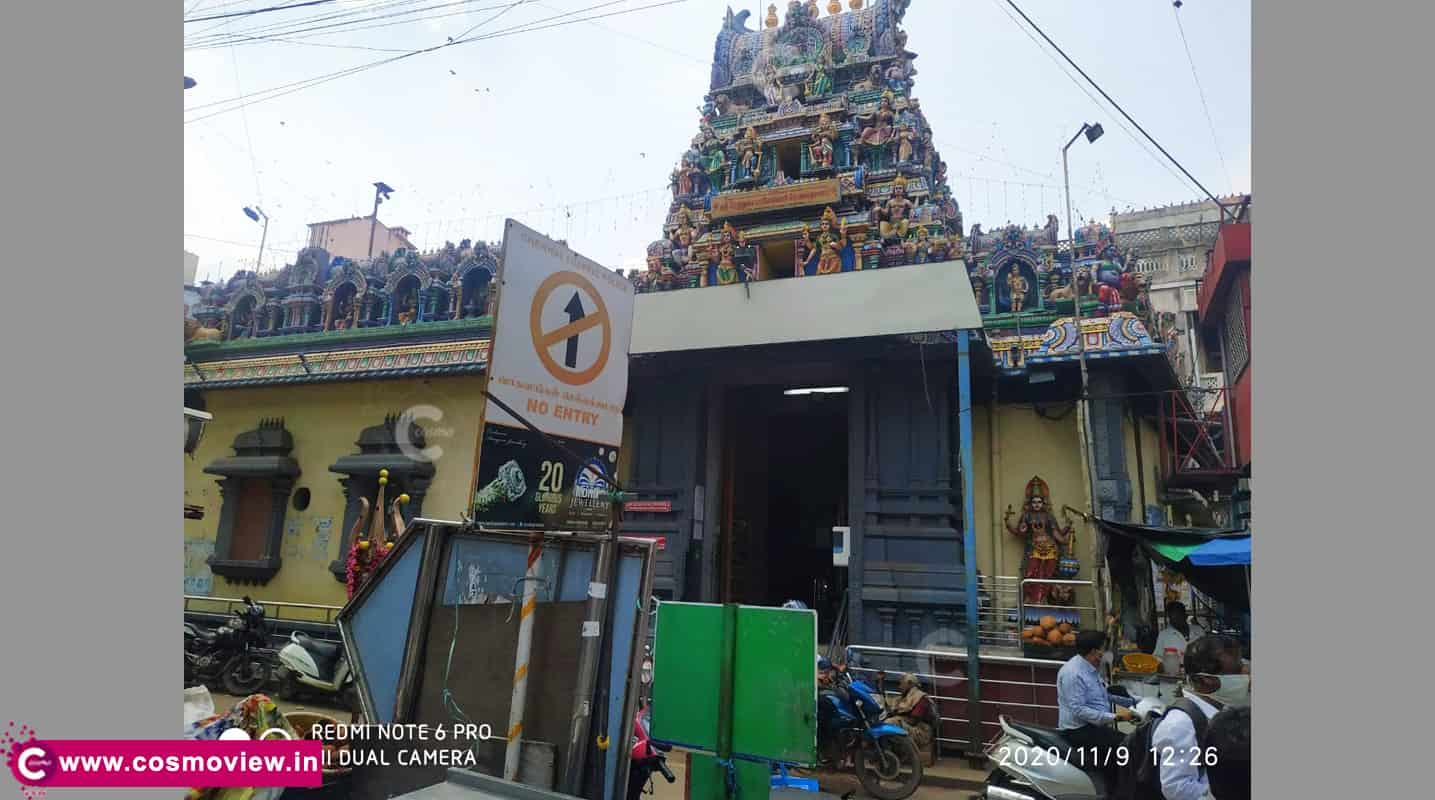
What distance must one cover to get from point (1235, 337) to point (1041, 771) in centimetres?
1436

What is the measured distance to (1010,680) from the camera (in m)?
8.91

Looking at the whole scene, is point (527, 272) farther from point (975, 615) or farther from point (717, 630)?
point (975, 615)

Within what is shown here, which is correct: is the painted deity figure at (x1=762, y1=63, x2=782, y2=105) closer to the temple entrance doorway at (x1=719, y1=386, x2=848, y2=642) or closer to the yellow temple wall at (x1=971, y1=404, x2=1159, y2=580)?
the temple entrance doorway at (x1=719, y1=386, x2=848, y2=642)

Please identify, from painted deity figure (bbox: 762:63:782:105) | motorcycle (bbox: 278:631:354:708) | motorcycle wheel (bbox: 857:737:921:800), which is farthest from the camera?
painted deity figure (bbox: 762:63:782:105)

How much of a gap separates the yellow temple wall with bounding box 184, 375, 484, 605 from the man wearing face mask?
12557mm

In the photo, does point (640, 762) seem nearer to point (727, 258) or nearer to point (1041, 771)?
point (1041, 771)

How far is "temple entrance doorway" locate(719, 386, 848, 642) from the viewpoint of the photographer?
45.6 feet

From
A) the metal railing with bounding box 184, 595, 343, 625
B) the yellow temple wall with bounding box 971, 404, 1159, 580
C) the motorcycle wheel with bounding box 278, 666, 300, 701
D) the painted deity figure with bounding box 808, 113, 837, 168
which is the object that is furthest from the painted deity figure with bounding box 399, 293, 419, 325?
the yellow temple wall with bounding box 971, 404, 1159, 580

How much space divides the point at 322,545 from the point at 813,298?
36.3ft

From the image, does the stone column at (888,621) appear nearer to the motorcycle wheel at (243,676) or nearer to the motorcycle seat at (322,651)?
the motorcycle seat at (322,651)

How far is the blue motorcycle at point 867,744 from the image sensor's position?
23.4ft

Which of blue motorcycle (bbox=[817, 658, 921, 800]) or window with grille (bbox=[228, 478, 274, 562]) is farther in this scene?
window with grille (bbox=[228, 478, 274, 562])

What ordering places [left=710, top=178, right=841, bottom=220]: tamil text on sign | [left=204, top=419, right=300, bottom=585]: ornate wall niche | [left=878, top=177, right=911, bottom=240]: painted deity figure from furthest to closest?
[left=204, top=419, right=300, bottom=585]: ornate wall niche
[left=710, top=178, right=841, bottom=220]: tamil text on sign
[left=878, top=177, right=911, bottom=240]: painted deity figure

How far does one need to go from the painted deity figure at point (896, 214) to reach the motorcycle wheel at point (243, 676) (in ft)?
A: 39.6
